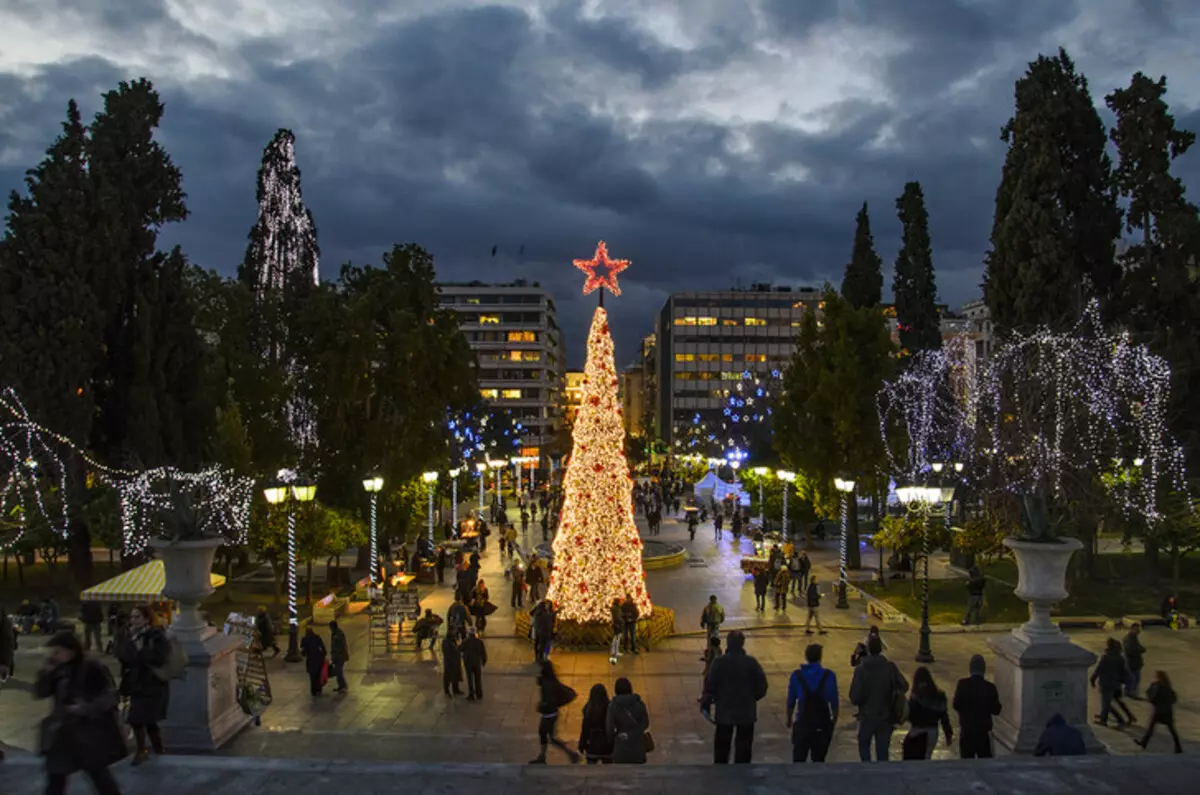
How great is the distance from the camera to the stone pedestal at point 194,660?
10719 mm

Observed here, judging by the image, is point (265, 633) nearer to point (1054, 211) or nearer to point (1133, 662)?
point (1133, 662)

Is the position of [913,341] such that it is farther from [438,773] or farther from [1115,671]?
[438,773]

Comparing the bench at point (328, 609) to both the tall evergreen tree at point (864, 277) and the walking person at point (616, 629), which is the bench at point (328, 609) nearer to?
the walking person at point (616, 629)

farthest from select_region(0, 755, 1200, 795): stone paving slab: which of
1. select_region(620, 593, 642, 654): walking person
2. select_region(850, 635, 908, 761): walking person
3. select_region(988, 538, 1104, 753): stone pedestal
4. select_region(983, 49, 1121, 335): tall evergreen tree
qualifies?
select_region(983, 49, 1121, 335): tall evergreen tree

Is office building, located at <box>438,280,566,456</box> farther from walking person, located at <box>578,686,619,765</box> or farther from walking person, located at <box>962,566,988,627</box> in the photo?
walking person, located at <box>578,686,619,765</box>

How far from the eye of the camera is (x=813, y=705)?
8992mm

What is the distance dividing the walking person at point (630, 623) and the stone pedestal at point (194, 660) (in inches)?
373

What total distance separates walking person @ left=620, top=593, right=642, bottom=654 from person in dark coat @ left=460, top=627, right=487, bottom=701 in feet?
14.7

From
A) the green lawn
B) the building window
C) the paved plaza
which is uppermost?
the building window

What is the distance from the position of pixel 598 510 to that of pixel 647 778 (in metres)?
12.1

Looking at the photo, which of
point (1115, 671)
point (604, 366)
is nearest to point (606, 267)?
point (604, 366)

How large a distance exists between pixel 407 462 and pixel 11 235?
14446 millimetres

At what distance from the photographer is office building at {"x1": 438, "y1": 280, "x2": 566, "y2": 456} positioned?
121 metres

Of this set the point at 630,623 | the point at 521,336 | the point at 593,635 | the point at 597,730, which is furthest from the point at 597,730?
the point at 521,336
